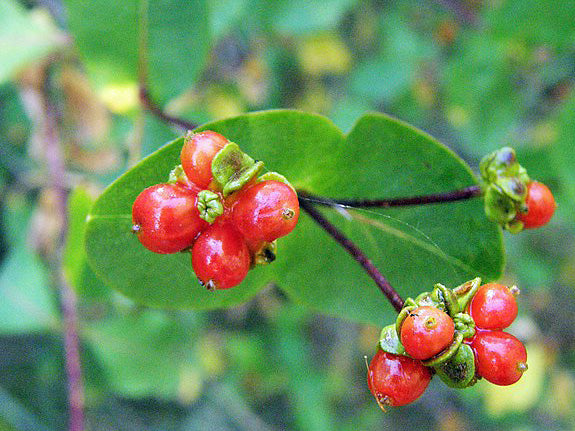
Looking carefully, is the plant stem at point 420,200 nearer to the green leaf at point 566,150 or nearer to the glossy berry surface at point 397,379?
the glossy berry surface at point 397,379

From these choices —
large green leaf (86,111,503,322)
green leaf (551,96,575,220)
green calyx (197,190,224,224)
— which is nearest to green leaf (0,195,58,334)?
large green leaf (86,111,503,322)

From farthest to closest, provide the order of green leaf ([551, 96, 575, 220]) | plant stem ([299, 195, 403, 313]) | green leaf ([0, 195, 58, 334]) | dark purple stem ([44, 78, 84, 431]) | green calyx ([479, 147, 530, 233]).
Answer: green leaf ([0, 195, 58, 334]) → dark purple stem ([44, 78, 84, 431]) → green leaf ([551, 96, 575, 220]) → green calyx ([479, 147, 530, 233]) → plant stem ([299, 195, 403, 313])

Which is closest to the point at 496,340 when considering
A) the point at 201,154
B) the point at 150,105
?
the point at 201,154

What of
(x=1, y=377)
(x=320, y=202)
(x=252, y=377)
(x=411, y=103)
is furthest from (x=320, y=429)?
(x=320, y=202)

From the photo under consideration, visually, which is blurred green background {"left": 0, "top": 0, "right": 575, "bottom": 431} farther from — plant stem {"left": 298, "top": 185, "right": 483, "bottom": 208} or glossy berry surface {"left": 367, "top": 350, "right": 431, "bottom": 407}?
glossy berry surface {"left": 367, "top": 350, "right": 431, "bottom": 407}

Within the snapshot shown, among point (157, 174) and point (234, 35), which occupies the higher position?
point (157, 174)

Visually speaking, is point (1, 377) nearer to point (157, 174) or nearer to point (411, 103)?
point (157, 174)

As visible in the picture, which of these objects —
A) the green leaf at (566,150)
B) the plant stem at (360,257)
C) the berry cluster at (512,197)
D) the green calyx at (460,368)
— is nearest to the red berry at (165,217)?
the plant stem at (360,257)
